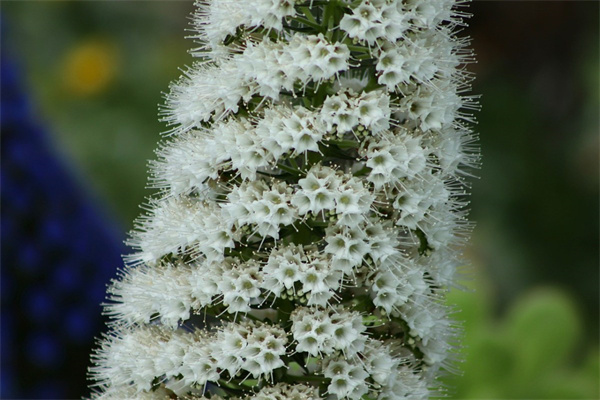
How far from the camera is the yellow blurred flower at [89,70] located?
10180mm

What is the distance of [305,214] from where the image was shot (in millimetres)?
2758

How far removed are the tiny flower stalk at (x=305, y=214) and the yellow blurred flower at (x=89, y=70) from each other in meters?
7.42

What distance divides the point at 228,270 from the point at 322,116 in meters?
0.57

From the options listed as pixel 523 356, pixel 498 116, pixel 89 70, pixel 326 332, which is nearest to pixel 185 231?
pixel 326 332

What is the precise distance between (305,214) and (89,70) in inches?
313

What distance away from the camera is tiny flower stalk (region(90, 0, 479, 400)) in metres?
2.76

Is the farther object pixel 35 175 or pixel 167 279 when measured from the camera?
pixel 35 175

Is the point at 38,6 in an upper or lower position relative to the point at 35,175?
upper

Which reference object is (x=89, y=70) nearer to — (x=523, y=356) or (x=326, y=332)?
(x=523, y=356)

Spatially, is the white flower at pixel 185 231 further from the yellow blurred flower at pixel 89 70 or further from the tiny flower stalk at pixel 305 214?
the yellow blurred flower at pixel 89 70

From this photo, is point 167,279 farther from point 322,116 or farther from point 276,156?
point 322,116

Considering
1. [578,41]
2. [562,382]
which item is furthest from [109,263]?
[578,41]

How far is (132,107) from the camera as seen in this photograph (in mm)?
10203

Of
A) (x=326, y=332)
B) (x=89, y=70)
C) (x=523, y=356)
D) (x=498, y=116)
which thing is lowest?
(x=523, y=356)
